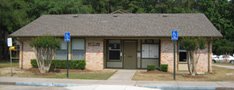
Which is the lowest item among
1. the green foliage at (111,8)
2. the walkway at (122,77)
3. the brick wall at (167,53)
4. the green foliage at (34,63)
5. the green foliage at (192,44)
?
the walkway at (122,77)

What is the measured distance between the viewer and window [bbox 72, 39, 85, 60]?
2478 centimetres

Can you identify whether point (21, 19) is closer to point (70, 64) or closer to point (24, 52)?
point (24, 52)

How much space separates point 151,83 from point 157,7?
46.2 meters

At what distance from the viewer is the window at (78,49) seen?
24781 millimetres

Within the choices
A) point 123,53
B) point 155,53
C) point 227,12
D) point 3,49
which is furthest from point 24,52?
point 227,12

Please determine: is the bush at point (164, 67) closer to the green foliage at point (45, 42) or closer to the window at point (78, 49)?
the window at point (78, 49)

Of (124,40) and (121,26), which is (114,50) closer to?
(124,40)

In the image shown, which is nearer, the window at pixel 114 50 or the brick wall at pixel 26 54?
the brick wall at pixel 26 54

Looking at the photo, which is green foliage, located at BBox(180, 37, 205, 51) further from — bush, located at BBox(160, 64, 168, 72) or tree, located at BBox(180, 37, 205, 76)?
bush, located at BBox(160, 64, 168, 72)

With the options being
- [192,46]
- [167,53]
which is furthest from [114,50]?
[192,46]

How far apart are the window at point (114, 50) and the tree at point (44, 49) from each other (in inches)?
205

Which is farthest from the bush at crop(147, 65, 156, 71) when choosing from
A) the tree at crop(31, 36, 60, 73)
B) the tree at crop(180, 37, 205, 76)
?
the tree at crop(31, 36, 60, 73)

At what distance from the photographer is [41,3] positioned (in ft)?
153

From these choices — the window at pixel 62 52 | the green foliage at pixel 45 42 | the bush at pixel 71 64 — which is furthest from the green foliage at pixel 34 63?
the green foliage at pixel 45 42
